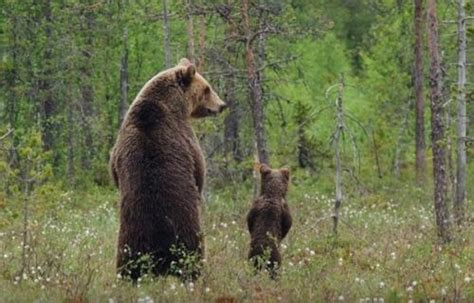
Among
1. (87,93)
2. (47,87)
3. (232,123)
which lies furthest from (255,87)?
(87,93)

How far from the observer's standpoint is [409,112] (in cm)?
3453

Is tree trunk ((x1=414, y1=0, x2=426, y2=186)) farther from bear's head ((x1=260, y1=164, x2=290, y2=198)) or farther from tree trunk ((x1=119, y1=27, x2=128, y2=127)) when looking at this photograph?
bear's head ((x1=260, y1=164, x2=290, y2=198))

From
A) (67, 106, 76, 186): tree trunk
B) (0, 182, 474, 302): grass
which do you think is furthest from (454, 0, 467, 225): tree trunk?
(67, 106, 76, 186): tree trunk

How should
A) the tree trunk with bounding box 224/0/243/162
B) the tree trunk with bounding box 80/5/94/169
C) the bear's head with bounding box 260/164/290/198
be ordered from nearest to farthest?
the bear's head with bounding box 260/164/290/198
the tree trunk with bounding box 224/0/243/162
the tree trunk with bounding box 80/5/94/169

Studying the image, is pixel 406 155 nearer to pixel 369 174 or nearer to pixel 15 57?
pixel 369 174

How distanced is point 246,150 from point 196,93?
1987 centimetres

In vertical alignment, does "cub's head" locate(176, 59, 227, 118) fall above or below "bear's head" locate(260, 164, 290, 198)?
above

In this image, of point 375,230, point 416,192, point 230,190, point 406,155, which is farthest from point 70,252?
point 406,155

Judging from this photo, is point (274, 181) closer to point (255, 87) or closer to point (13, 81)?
point (255, 87)

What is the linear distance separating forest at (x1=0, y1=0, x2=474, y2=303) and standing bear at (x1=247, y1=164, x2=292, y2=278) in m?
0.30

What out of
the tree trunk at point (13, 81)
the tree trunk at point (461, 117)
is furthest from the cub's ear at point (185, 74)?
the tree trunk at point (13, 81)

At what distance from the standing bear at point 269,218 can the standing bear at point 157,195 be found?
1.37 meters

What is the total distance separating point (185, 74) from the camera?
10.0 meters

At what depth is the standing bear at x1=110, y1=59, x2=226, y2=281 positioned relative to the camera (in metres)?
8.75
